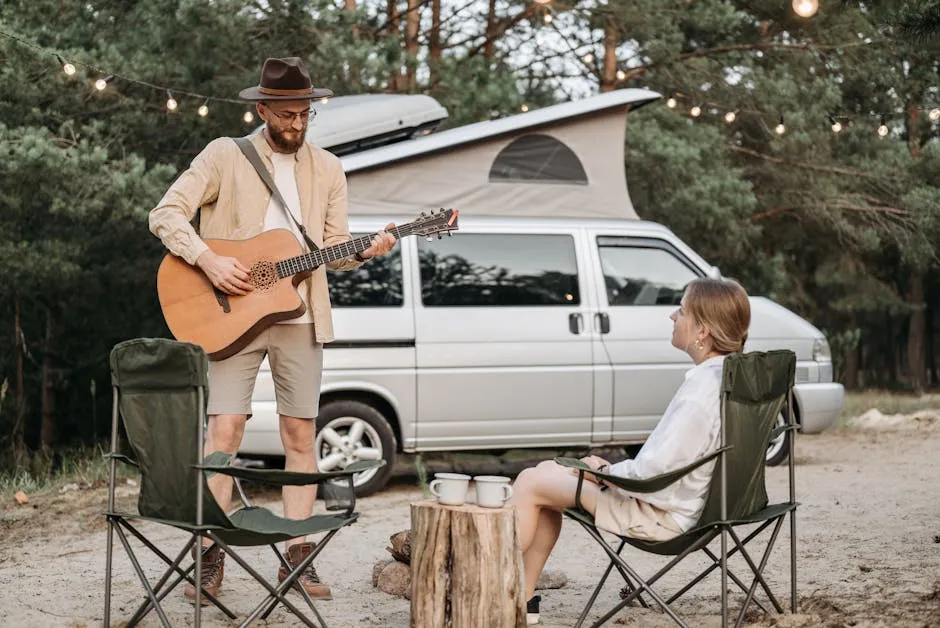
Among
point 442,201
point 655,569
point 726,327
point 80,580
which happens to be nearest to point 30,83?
point 442,201

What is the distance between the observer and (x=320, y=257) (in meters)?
5.02

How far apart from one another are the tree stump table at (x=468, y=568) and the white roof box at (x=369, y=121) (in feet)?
14.4

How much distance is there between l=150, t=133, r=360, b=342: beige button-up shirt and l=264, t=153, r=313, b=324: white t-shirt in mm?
20

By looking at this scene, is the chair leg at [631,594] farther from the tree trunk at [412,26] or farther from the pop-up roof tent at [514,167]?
the tree trunk at [412,26]

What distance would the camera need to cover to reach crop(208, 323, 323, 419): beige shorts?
16.1 ft

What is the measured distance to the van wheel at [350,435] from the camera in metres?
7.85

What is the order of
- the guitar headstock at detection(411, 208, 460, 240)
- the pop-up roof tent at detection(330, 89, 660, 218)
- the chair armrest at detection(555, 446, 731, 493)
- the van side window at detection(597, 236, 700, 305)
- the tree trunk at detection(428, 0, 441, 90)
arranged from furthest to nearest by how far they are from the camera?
the tree trunk at detection(428, 0, 441, 90) < the van side window at detection(597, 236, 700, 305) < the pop-up roof tent at detection(330, 89, 660, 218) < the guitar headstock at detection(411, 208, 460, 240) < the chair armrest at detection(555, 446, 731, 493)

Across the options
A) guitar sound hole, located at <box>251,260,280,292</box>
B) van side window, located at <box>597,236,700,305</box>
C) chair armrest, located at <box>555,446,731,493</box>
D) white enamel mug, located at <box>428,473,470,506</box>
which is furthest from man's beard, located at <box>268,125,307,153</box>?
van side window, located at <box>597,236,700,305</box>

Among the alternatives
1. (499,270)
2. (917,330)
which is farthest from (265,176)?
(917,330)

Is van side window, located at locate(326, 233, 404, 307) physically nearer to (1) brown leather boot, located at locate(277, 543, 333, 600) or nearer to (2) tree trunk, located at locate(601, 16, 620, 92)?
(1) brown leather boot, located at locate(277, 543, 333, 600)

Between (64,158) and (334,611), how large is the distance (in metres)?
6.96

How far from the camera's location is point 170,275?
5.00m

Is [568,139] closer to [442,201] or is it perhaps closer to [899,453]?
[442,201]

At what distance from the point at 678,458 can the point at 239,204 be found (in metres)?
2.06
